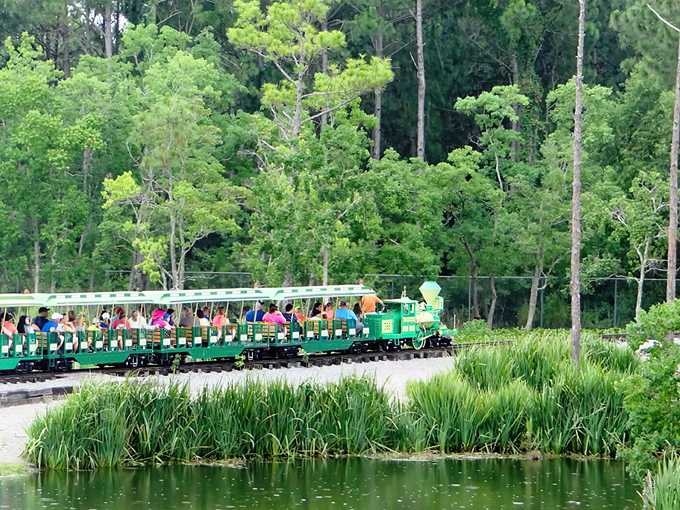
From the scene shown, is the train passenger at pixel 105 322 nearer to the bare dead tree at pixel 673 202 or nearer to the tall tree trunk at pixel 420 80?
the bare dead tree at pixel 673 202

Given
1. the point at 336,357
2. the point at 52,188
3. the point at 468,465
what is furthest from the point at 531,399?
the point at 52,188

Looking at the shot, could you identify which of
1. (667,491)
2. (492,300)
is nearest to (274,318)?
(667,491)

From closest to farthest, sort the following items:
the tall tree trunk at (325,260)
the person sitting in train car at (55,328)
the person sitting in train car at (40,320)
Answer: the person sitting in train car at (55,328) → the person sitting in train car at (40,320) → the tall tree trunk at (325,260)

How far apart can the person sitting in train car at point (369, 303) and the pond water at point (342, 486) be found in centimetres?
1362

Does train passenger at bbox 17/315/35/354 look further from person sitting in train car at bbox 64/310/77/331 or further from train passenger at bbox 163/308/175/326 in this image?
train passenger at bbox 163/308/175/326

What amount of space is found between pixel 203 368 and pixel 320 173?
12.3m

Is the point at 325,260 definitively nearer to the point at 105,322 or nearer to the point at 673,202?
the point at 105,322

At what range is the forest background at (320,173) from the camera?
41.1 m

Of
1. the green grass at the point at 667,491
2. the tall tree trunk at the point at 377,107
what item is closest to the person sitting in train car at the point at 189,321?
the green grass at the point at 667,491

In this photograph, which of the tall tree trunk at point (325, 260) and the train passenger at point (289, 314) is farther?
the tall tree trunk at point (325, 260)

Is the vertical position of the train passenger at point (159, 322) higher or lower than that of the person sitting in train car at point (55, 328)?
higher

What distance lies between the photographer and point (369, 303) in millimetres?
33500

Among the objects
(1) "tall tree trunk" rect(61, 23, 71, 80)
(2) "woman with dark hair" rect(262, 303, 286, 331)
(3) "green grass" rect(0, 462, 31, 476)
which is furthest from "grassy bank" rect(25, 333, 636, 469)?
(1) "tall tree trunk" rect(61, 23, 71, 80)

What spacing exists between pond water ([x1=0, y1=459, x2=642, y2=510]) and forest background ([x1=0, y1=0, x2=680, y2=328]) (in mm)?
18388
